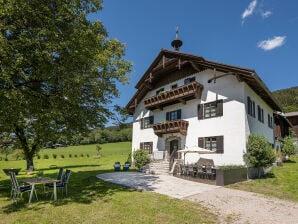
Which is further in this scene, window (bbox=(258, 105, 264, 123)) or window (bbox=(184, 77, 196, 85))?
window (bbox=(184, 77, 196, 85))

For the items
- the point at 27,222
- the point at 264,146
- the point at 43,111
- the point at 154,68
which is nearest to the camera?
the point at 27,222

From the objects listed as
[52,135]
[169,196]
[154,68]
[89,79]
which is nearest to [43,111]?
[52,135]

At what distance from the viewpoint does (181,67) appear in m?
22.3

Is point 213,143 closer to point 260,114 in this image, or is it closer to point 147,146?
point 260,114

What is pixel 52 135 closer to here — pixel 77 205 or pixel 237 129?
pixel 77 205

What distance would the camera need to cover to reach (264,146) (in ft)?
54.4

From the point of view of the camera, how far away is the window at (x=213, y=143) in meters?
18.0

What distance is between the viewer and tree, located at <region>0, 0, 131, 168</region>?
28.5 feet

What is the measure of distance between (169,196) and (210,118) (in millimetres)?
9945

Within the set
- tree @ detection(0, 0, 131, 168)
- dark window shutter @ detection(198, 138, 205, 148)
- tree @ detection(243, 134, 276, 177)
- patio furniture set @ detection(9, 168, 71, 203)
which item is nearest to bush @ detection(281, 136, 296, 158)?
tree @ detection(243, 134, 276, 177)

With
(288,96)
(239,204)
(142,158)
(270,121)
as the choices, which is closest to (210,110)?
(142,158)

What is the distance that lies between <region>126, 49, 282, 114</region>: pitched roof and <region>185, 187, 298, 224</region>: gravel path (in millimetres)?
8990

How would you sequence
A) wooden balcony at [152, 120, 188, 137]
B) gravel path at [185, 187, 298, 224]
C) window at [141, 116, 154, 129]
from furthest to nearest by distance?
window at [141, 116, 154, 129] → wooden balcony at [152, 120, 188, 137] → gravel path at [185, 187, 298, 224]

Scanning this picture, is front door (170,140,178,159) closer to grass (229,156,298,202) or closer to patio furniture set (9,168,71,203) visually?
grass (229,156,298,202)
